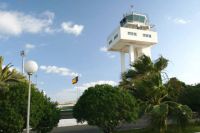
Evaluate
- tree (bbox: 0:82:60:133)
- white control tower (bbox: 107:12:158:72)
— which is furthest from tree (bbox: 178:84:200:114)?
white control tower (bbox: 107:12:158:72)

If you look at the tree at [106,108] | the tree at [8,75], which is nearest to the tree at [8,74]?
the tree at [8,75]

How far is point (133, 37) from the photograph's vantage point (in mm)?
79688

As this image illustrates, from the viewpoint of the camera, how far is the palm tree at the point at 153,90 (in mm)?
26922

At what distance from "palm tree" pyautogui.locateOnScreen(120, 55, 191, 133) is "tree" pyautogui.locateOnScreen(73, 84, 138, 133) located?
1.59 metres

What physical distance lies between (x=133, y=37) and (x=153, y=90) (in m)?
50.7

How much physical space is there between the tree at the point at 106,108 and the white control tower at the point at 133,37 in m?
47.9

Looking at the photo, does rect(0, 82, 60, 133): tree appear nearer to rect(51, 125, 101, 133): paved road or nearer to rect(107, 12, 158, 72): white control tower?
rect(51, 125, 101, 133): paved road

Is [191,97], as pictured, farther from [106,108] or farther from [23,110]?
[23,110]

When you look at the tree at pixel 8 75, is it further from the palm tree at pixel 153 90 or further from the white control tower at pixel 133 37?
the white control tower at pixel 133 37

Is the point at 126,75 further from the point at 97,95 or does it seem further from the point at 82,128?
the point at 82,128

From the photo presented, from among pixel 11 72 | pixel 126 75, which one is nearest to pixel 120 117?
pixel 126 75

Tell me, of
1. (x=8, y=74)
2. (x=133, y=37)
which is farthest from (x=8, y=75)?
(x=133, y=37)

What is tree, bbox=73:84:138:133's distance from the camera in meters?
29.5

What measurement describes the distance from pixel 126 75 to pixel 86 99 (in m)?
6.36
